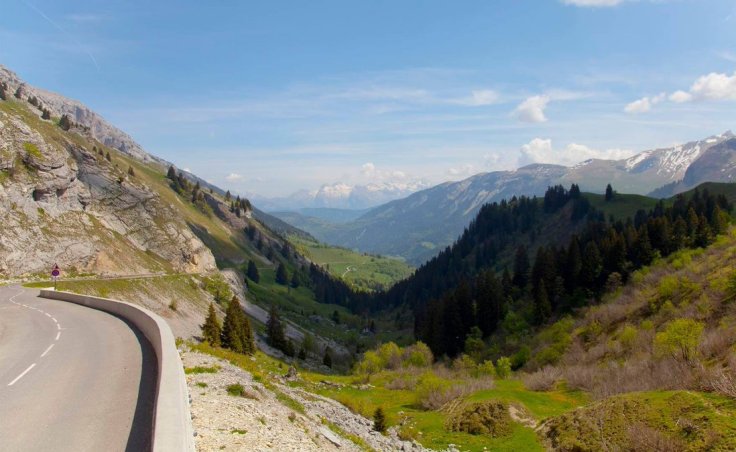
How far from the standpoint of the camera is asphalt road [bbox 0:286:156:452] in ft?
45.8

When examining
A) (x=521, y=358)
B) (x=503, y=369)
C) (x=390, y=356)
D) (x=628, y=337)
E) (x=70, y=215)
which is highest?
(x=70, y=215)

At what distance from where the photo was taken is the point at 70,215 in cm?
10256

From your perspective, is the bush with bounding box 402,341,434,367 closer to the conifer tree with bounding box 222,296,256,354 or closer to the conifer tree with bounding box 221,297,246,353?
the conifer tree with bounding box 222,296,256,354

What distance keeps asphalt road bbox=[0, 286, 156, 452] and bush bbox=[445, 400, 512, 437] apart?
88.5 ft

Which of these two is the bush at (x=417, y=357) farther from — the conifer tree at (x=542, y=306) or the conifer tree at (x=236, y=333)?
the conifer tree at (x=236, y=333)

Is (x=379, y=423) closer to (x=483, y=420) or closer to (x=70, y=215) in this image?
(x=483, y=420)

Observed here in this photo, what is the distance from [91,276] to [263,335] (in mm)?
43864

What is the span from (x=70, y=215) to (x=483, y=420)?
10534 centimetres

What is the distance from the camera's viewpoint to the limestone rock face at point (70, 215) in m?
85.9

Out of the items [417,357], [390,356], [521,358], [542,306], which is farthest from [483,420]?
[542,306]

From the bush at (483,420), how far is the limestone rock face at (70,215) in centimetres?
8325

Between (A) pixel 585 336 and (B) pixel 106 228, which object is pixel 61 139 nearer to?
(B) pixel 106 228

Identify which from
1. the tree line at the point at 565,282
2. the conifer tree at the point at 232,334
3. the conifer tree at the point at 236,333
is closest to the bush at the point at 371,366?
the conifer tree at the point at 236,333

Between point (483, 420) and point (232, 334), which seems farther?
point (232, 334)
